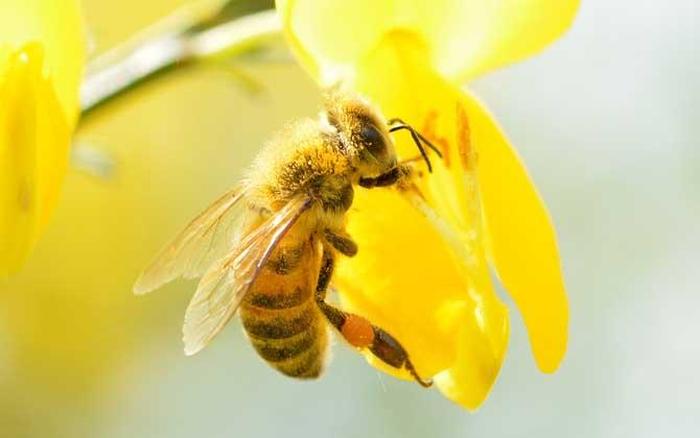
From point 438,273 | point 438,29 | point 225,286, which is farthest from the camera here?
point 438,29

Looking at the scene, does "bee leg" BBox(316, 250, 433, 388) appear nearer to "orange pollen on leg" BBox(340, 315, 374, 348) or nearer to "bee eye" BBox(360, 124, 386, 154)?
"orange pollen on leg" BBox(340, 315, 374, 348)

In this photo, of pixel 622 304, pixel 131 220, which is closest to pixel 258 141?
pixel 131 220

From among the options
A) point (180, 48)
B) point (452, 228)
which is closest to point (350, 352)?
point (180, 48)

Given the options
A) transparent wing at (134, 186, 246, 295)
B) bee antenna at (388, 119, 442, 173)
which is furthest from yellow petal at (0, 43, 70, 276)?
bee antenna at (388, 119, 442, 173)

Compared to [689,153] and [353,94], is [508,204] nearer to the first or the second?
[353,94]

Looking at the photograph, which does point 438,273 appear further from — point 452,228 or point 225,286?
point 225,286
